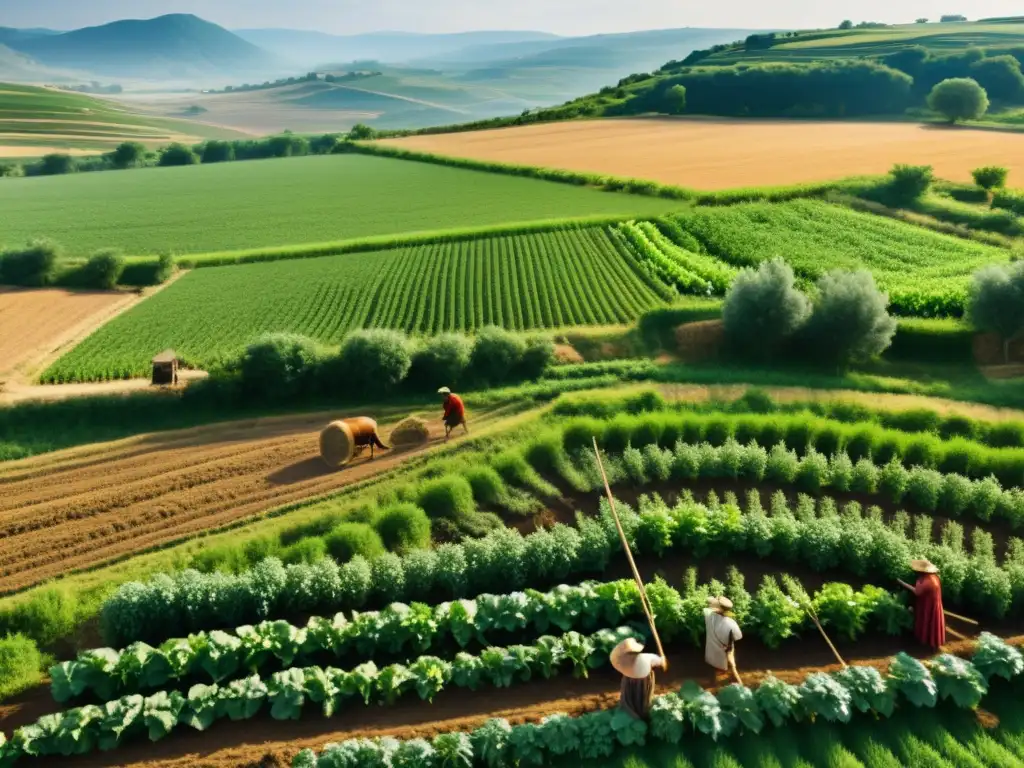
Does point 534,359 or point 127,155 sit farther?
point 127,155

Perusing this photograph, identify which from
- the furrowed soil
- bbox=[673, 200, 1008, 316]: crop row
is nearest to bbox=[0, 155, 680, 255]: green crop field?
bbox=[673, 200, 1008, 316]: crop row

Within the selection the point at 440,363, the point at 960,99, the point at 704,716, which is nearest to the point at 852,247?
the point at 440,363

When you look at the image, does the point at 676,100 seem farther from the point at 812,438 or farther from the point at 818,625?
the point at 818,625

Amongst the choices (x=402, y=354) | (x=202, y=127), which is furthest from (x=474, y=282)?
(x=202, y=127)

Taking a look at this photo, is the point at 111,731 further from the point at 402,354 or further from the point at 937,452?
the point at 937,452

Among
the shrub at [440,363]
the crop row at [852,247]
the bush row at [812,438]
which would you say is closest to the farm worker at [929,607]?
the bush row at [812,438]

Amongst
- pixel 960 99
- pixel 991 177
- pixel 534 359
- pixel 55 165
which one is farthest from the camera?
pixel 55 165
